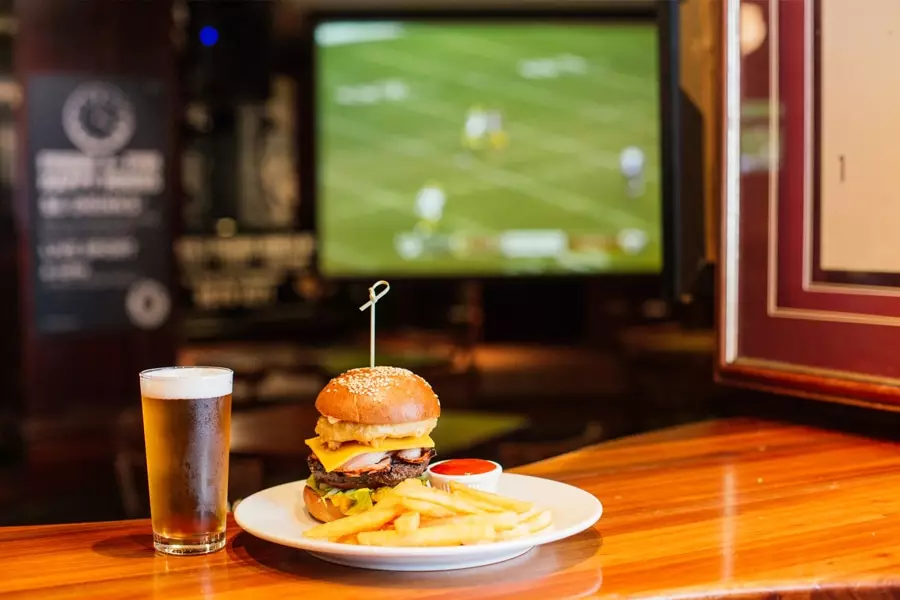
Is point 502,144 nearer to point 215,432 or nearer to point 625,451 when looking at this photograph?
point 625,451

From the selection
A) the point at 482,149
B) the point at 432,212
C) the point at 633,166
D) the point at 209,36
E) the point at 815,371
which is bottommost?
the point at 815,371

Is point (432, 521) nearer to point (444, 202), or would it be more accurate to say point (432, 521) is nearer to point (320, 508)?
point (320, 508)

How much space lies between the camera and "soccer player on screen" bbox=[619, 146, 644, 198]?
6.44 meters

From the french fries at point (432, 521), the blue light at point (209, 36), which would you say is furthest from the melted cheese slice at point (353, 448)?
the blue light at point (209, 36)

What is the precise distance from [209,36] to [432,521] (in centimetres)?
524

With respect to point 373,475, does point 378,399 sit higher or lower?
higher

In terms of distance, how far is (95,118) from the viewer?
5125 millimetres

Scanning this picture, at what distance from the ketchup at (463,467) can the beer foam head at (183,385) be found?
34cm

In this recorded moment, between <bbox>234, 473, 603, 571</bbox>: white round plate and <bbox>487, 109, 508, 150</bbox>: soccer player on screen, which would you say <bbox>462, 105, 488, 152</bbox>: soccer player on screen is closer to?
<bbox>487, 109, 508, 150</bbox>: soccer player on screen

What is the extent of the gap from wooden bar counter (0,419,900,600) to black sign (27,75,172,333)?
151 inches

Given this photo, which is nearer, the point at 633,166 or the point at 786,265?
the point at 786,265

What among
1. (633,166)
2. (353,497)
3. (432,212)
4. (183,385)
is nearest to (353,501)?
(353,497)

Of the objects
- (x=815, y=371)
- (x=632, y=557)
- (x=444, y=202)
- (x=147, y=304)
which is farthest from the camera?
(x=444, y=202)

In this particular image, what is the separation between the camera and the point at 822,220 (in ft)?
7.35
